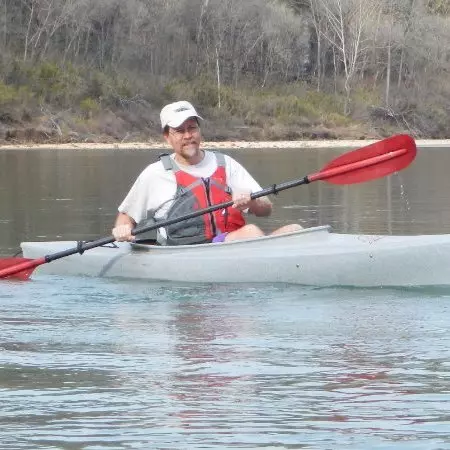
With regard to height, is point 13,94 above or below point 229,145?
above

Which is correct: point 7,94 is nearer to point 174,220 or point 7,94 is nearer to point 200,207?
point 200,207

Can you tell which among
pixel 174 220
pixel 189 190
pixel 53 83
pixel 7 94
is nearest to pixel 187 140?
pixel 189 190

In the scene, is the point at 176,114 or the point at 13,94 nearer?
the point at 176,114

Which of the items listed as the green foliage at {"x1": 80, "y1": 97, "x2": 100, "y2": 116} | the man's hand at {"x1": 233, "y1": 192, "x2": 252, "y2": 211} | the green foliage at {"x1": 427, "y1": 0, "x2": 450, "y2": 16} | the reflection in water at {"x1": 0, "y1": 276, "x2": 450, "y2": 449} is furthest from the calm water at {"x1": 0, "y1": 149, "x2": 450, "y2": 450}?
the green foliage at {"x1": 427, "y1": 0, "x2": 450, "y2": 16}

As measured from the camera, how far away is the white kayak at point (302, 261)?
7766 mm

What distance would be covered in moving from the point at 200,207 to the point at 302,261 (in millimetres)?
766

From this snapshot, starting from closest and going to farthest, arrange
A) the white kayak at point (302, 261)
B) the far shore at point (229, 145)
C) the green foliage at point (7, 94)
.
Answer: the white kayak at point (302, 261), the far shore at point (229, 145), the green foliage at point (7, 94)

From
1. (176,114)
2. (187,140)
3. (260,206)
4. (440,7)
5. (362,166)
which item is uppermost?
(440,7)

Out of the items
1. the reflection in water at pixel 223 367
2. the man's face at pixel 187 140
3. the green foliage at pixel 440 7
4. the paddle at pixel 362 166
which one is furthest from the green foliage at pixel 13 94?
the reflection in water at pixel 223 367

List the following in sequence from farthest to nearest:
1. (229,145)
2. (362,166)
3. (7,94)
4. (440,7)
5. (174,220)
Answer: (440,7) → (229,145) → (7,94) → (362,166) → (174,220)

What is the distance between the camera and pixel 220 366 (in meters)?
5.71

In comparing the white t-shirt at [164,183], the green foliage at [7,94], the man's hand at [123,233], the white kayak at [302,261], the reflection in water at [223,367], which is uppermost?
the green foliage at [7,94]

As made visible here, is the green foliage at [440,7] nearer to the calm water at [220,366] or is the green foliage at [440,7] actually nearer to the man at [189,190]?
the man at [189,190]

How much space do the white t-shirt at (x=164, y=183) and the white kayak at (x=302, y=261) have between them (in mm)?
263
